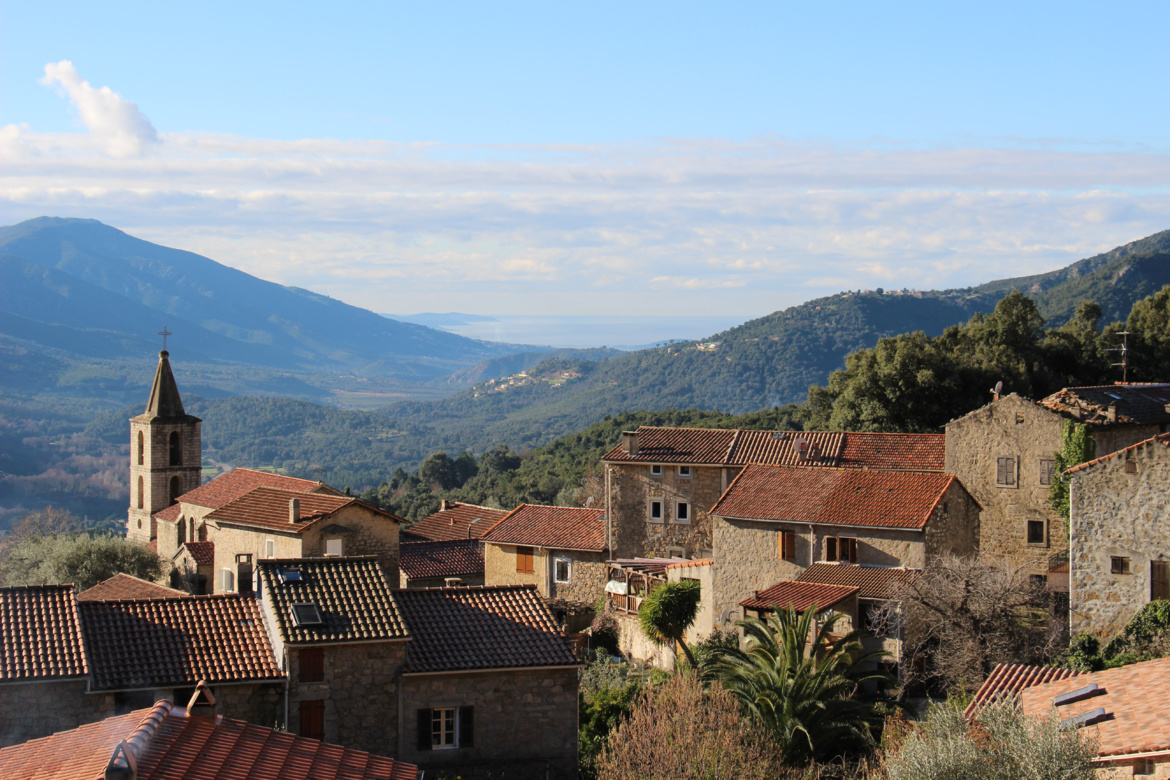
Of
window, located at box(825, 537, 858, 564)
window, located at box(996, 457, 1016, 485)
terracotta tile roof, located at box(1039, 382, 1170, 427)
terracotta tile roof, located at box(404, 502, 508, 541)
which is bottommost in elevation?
terracotta tile roof, located at box(404, 502, 508, 541)

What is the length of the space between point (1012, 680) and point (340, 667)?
11847 mm

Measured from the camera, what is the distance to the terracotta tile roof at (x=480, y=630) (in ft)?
64.5

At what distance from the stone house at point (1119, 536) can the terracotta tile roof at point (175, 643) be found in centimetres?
1726

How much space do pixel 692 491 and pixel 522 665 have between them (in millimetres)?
18589

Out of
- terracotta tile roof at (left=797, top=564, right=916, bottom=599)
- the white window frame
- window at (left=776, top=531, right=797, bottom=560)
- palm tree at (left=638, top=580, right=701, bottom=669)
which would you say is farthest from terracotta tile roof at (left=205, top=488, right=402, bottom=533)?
the white window frame

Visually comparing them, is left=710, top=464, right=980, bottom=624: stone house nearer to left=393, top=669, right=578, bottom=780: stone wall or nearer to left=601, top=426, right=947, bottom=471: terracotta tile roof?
left=601, top=426, right=947, bottom=471: terracotta tile roof

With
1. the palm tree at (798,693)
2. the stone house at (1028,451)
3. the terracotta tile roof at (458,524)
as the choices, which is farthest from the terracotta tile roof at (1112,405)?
the terracotta tile roof at (458,524)

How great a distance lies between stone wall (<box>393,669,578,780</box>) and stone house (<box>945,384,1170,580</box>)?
55.0 feet

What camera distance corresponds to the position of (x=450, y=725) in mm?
19516

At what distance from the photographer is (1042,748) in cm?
1276

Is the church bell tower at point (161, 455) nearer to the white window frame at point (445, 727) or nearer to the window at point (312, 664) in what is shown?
the window at point (312, 664)

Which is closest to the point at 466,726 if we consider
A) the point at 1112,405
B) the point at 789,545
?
the point at 789,545

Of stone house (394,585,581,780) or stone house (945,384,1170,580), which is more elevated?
stone house (945,384,1170,580)

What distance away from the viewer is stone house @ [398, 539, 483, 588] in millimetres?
41094
